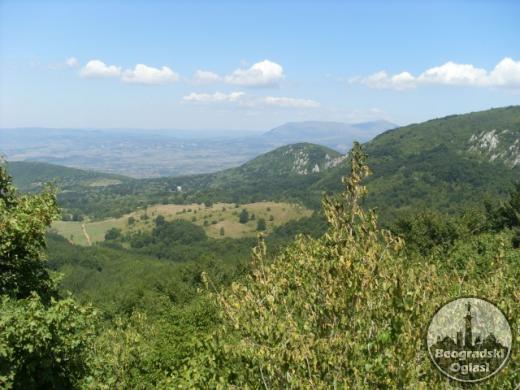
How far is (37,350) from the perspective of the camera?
1299 cm

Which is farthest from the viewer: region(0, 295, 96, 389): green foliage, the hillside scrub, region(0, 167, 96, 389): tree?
region(0, 167, 96, 389): tree

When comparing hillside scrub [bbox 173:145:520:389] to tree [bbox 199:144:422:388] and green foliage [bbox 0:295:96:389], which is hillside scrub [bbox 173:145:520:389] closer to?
tree [bbox 199:144:422:388]

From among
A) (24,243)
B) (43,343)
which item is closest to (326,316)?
(43,343)

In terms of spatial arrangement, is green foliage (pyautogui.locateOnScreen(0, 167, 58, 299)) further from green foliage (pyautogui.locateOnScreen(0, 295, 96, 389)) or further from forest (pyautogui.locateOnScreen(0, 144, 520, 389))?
forest (pyautogui.locateOnScreen(0, 144, 520, 389))

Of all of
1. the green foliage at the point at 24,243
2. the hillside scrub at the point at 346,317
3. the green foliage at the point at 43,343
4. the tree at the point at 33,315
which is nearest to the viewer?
the hillside scrub at the point at 346,317

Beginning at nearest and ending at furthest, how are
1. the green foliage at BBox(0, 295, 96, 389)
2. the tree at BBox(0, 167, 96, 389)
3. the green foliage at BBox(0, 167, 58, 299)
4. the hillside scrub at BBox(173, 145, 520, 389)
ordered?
the hillside scrub at BBox(173, 145, 520, 389)
the green foliage at BBox(0, 295, 96, 389)
the tree at BBox(0, 167, 96, 389)
the green foliage at BBox(0, 167, 58, 299)

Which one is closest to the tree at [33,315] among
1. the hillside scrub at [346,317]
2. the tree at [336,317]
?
the hillside scrub at [346,317]

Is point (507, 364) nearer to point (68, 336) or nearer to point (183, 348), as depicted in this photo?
point (68, 336)

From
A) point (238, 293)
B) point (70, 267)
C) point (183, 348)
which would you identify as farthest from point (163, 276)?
point (238, 293)

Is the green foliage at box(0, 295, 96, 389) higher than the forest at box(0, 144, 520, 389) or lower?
lower

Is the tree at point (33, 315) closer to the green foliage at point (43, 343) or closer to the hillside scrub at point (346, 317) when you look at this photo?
the green foliage at point (43, 343)

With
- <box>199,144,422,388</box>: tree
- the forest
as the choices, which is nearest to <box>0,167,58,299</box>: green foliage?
the forest

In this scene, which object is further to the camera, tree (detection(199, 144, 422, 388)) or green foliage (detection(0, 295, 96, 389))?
green foliage (detection(0, 295, 96, 389))

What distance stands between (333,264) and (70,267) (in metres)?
196
